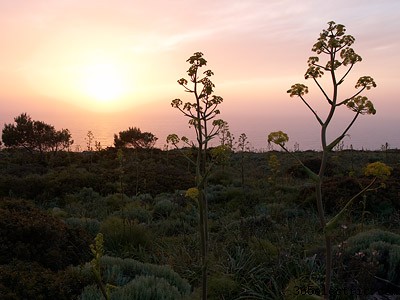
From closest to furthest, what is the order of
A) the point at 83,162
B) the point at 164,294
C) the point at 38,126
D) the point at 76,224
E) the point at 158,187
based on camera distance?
the point at 164,294
the point at 76,224
the point at 158,187
the point at 83,162
the point at 38,126

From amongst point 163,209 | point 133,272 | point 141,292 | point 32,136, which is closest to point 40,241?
point 133,272

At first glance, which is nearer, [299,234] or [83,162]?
[299,234]

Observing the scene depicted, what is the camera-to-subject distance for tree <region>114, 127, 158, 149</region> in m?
29.2

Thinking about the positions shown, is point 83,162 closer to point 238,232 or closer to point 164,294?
point 238,232

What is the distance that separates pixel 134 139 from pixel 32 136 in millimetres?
7000

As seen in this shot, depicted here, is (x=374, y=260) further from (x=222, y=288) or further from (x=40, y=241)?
(x=40, y=241)

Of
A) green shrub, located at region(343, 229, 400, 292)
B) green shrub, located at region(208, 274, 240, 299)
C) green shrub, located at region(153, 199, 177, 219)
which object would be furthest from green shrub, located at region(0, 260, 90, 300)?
green shrub, located at region(153, 199, 177, 219)

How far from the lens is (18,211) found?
580 cm

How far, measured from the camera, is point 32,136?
25828 mm

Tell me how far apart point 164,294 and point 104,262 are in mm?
1013

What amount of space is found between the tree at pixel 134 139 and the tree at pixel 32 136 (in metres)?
3.98

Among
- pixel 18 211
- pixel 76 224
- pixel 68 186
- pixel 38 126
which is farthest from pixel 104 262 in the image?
pixel 38 126

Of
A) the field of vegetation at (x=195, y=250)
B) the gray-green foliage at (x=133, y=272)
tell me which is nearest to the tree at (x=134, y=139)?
the field of vegetation at (x=195, y=250)

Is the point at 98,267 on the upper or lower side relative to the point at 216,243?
upper
